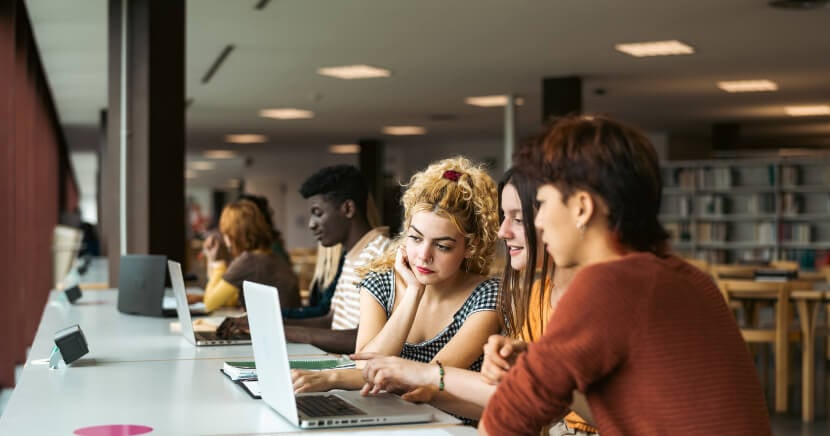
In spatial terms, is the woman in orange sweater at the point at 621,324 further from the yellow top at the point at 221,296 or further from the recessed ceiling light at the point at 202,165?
the recessed ceiling light at the point at 202,165

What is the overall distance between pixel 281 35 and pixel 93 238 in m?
5.85

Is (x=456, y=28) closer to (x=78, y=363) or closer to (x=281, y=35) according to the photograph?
(x=281, y=35)

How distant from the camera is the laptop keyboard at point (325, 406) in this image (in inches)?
71.7

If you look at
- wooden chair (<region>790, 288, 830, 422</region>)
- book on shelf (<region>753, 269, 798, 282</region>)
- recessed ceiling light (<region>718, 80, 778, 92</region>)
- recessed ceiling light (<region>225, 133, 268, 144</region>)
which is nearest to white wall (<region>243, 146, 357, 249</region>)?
recessed ceiling light (<region>225, 133, 268, 144</region>)

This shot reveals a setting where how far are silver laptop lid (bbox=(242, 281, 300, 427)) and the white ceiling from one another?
487 cm

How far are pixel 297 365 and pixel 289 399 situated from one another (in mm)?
600

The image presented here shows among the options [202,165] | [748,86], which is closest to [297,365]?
[748,86]

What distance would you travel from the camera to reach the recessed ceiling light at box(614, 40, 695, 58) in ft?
26.2

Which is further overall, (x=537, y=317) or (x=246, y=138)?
(x=246, y=138)

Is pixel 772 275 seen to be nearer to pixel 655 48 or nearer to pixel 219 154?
pixel 655 48

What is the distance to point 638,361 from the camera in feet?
4.32

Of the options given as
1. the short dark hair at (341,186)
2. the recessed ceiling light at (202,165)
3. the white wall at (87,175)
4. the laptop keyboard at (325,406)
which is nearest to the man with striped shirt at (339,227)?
the short dark hair at (341,186)

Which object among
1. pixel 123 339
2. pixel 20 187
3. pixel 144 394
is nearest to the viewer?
pixel 144 394

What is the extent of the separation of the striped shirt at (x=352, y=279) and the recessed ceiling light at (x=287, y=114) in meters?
9.47
